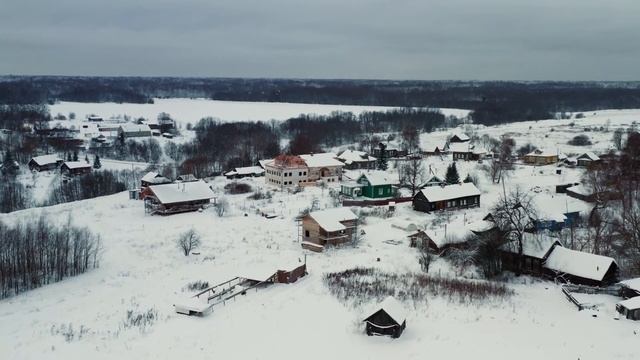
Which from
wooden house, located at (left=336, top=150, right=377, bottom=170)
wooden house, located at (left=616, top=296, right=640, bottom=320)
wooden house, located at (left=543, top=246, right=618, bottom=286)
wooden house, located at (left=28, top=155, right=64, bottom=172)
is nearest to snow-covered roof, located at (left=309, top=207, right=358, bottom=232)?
wooden house, located at (left=543, top=246, right=618, bottom=286)

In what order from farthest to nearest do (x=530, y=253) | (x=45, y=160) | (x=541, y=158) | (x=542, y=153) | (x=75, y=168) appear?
(x=45, y=160), (x=75, y=168), (x=542, y=153), (x=541, y=158), (x=530, y=253)

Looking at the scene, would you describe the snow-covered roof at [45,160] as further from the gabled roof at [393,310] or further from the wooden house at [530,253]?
the gabled roof at [393,310]

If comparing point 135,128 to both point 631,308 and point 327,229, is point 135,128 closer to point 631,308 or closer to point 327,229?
point 327,229

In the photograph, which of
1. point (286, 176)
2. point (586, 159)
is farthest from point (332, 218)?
point (586, 159)

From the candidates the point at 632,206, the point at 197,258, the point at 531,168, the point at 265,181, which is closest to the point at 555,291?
the point at 632,206

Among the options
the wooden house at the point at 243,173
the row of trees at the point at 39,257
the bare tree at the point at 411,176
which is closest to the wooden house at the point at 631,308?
the row of trees at the point at 39,257

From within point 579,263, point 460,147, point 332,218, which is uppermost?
point 460,147

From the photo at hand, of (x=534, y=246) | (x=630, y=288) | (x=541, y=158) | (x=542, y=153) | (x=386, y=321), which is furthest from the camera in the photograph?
(x=542, y=153)
